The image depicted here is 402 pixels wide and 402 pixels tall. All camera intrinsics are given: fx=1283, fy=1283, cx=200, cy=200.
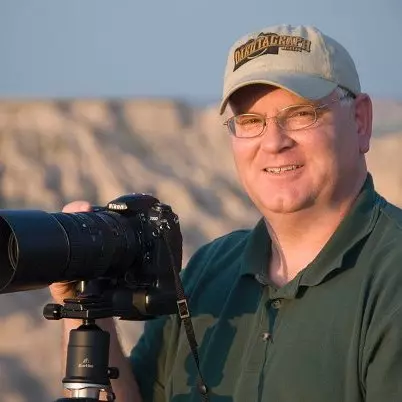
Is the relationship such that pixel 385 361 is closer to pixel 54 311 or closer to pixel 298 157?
pixel 298 157

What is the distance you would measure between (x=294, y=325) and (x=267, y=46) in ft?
1.90

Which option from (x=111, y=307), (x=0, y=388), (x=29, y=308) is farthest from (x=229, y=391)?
(x=29, y=308)

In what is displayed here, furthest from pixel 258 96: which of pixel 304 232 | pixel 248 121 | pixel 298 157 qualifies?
pixel 304 232

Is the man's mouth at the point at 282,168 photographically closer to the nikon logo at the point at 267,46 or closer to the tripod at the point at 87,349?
the nikon logo at the point at 267,46

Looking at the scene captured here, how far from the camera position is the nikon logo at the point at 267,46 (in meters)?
2.59

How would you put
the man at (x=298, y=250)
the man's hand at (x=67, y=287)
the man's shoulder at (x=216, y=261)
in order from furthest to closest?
the man's shoulder at (x=216, y=261) → the man's hand at (x=67, y=287) → the man at (x=298, y=250)

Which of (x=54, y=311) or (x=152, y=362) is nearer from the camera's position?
(x=54, y=311)

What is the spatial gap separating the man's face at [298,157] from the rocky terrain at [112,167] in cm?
387

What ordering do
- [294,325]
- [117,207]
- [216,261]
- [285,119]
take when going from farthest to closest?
[216,261] → [117,207] → [285,119] → [294,325]

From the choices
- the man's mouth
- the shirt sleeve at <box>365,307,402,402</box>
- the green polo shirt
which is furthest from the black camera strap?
the shirt sleeve at <box>365,307,402,402</box>

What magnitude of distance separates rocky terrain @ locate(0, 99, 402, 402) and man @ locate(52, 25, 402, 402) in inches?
147

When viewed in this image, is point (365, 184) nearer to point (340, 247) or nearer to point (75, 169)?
point (340, 247)

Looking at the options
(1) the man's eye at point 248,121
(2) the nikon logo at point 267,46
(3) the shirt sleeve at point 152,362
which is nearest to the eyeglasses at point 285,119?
(1) the man's eye at point 248,121

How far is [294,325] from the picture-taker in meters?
2.46
